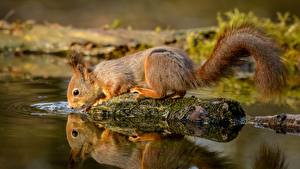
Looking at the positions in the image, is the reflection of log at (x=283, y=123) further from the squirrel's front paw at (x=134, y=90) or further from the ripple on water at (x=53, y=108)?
the ripple on water at (x=53, y=108)

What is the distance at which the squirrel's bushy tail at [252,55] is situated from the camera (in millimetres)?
5098

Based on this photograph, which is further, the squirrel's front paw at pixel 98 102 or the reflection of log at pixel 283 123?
the squirrel's front paw at pixel 98 102

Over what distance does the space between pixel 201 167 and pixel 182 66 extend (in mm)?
1630

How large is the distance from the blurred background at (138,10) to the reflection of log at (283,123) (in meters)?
9.38

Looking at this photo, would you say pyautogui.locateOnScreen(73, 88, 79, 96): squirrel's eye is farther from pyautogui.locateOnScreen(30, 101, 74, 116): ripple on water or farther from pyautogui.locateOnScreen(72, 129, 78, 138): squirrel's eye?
pyautogui.locateOnScreen(72, 129, 78, 138): squirrel's eye

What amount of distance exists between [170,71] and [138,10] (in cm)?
1045

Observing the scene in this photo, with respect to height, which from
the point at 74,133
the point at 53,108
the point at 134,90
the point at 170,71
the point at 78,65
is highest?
the point at 78,65

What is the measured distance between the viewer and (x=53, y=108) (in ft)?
20.3

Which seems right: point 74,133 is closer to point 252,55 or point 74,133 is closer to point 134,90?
point 134,90

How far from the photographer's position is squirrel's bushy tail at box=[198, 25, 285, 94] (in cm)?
510

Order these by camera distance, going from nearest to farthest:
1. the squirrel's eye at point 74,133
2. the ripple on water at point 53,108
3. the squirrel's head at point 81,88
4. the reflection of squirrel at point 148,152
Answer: the reflection of squirrel at point 148,152 → the squirrel's eye at point 74,133 → the ripple on water at point 53,108 → the squirrel's head at point 81,88

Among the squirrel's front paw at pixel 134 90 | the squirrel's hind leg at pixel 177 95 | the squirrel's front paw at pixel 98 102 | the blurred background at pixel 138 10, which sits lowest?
the squirrel's front paw at pixel 98 102

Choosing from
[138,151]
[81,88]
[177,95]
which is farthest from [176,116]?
[138,151]

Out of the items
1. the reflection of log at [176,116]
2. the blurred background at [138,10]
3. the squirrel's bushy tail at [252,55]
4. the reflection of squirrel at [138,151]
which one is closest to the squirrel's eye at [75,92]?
the reflection of log at [176,116]
